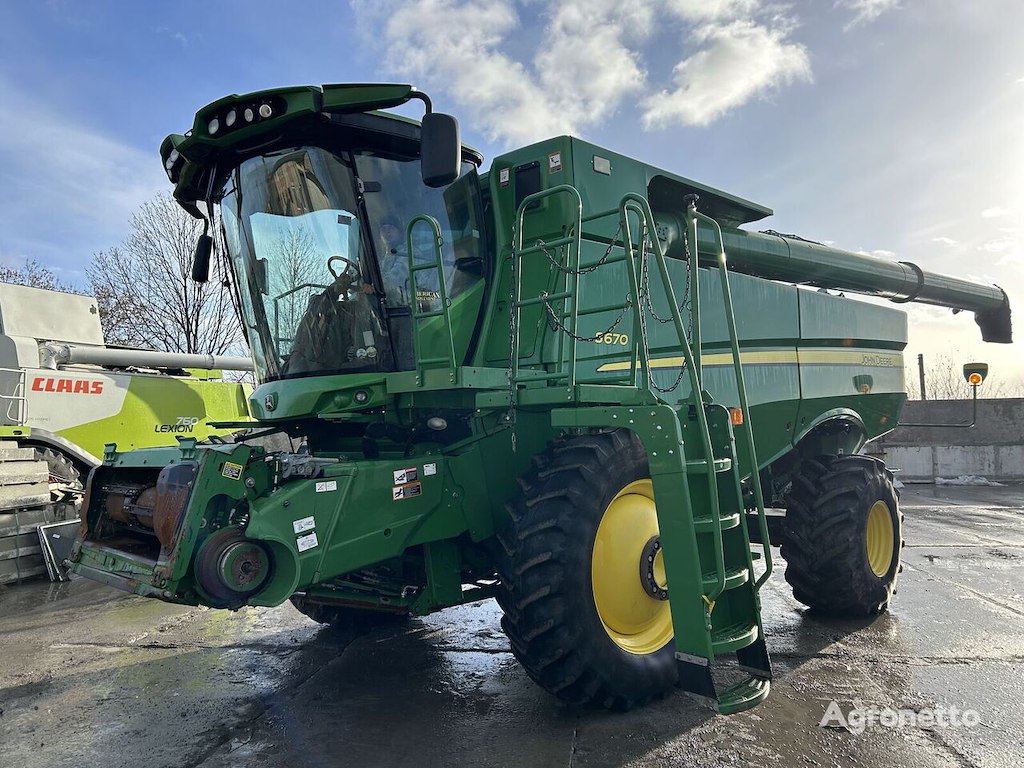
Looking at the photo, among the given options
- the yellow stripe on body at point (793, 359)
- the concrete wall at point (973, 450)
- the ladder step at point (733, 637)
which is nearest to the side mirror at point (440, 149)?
the yellow stripe on body at point (793, 359)

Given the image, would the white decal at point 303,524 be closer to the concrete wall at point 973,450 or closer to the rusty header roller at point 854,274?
the rusty header roller at point 854,274

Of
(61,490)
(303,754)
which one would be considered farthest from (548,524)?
(61,490)

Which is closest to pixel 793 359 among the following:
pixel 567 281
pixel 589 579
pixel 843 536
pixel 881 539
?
pixel 843 536

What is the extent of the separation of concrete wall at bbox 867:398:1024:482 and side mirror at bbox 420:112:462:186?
15084 mm

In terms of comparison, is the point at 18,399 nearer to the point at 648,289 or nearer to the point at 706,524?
the point at 648,289

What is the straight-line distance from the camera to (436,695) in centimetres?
379

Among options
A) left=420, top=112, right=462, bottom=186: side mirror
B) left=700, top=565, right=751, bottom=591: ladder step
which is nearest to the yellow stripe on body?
left=700, top=565, right=751, bottom=591: ladder step

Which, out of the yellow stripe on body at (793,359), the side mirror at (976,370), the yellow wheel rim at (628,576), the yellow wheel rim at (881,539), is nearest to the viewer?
the yellow wheel rim at (628,576)

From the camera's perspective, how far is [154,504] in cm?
340

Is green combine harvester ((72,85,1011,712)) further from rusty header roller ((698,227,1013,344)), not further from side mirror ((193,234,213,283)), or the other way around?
rusty header roller ((698,227,1013,344))
